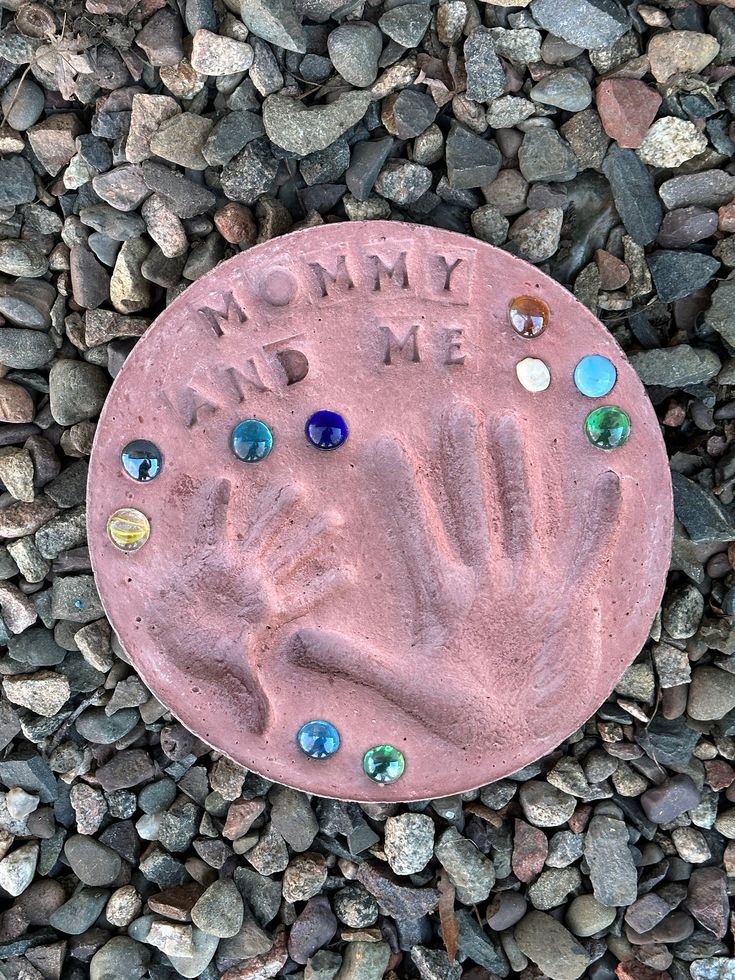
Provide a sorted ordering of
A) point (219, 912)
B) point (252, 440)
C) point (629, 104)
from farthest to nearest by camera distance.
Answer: point (219, 912) → point (629, 104) → point (252, 440)

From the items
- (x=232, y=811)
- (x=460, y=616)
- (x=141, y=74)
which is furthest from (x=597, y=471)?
(x=141, y=74)

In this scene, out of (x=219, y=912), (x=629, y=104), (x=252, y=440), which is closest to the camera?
(x=252, y=440)

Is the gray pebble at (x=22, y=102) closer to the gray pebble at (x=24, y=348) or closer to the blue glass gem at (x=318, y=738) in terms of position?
the gray pebble at (x=24, y=348)

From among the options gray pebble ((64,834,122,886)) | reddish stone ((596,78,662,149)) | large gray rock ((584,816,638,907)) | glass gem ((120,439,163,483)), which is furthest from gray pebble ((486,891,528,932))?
reddish stone ((596,78,662,149))

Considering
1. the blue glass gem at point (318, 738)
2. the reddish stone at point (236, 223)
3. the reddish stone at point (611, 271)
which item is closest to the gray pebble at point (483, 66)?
the reddish stone at point (611, 271)

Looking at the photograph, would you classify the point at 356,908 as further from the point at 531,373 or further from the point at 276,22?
the point at 276,22

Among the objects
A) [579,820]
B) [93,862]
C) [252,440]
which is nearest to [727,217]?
[252,440]

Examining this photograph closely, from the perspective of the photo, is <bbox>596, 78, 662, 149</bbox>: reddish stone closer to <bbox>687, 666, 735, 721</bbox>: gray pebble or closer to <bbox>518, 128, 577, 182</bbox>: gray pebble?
<bbox>518, 128, 577, 182</bbox>: gray pebble
